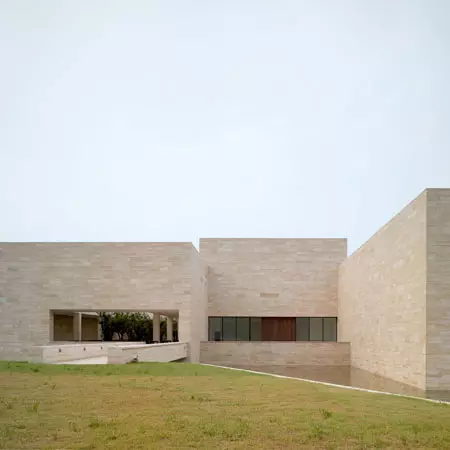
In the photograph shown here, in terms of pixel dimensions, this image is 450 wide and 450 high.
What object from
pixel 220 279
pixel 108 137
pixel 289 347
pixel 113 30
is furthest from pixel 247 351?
pixel 113 30

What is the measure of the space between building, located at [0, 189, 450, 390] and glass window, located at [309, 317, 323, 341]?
7 cm

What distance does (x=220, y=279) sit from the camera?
36312 mm

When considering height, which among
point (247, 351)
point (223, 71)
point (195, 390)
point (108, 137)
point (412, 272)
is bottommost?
point (247, 351)

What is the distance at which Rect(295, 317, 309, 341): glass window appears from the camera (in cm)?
3612

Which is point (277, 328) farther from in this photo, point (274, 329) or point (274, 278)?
point (274, 278)

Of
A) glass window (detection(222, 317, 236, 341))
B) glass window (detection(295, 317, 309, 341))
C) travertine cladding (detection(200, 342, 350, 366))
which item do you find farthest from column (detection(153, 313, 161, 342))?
glass window (detection(295, 317, 309, 341))

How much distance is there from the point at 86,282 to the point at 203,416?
20.4m

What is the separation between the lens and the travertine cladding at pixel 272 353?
32000mm

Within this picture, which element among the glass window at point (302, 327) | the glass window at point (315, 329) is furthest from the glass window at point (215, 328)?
the glass window at point (315, 329)

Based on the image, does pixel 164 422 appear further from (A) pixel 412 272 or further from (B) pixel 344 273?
Answer: (B) pixel 344 273

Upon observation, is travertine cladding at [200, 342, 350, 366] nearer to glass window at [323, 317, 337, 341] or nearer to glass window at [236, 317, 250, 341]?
glass window at [236, 317, 250, 341]

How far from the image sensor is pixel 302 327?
119 feet

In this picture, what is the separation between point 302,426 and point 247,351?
24.3m

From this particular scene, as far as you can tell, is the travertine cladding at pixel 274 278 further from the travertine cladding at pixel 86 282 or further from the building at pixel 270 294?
the travertine cladding at pixel 86 282
